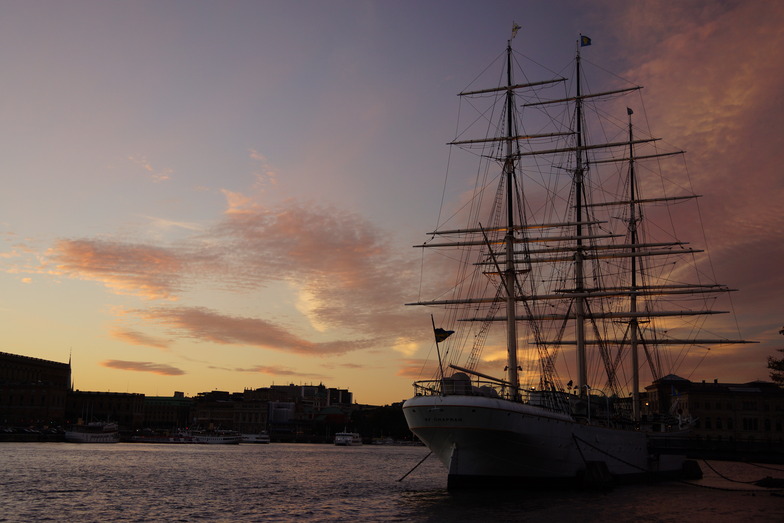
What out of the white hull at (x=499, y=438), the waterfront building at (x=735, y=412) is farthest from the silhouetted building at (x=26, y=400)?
the white hull at (x=499, y=438)

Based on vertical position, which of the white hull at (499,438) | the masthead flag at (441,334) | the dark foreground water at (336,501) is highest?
the masthead flag at (441,334)

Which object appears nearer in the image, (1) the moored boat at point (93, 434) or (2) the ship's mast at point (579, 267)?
(2) the ship's mast at point (579, 267)

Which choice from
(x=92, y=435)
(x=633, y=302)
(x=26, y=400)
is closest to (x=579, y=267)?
(x=633, y=302)

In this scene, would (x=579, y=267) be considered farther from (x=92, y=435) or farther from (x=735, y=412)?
(x=92, y=435)

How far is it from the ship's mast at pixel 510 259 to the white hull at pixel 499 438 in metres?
4.58

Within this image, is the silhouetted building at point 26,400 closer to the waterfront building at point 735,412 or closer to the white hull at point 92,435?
the white hull at point 92,435

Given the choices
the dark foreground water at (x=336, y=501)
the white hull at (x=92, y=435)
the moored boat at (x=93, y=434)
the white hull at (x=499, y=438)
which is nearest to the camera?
the dark foreground water at (x=336, y=501)

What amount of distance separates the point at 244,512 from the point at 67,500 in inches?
526

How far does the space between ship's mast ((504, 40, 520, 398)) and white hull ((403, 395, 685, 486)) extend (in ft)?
15.0

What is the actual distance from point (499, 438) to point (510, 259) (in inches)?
737

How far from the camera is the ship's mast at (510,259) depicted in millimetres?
55409

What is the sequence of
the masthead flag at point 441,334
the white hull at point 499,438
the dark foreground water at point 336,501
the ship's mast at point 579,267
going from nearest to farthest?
the dark foreground water at point 336,501
the white hull at point 499,438
the masthead flag at point 441,334
the ship's mast at point 579,267

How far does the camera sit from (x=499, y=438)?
146ft

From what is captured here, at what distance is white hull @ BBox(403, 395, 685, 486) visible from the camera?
44062mm
